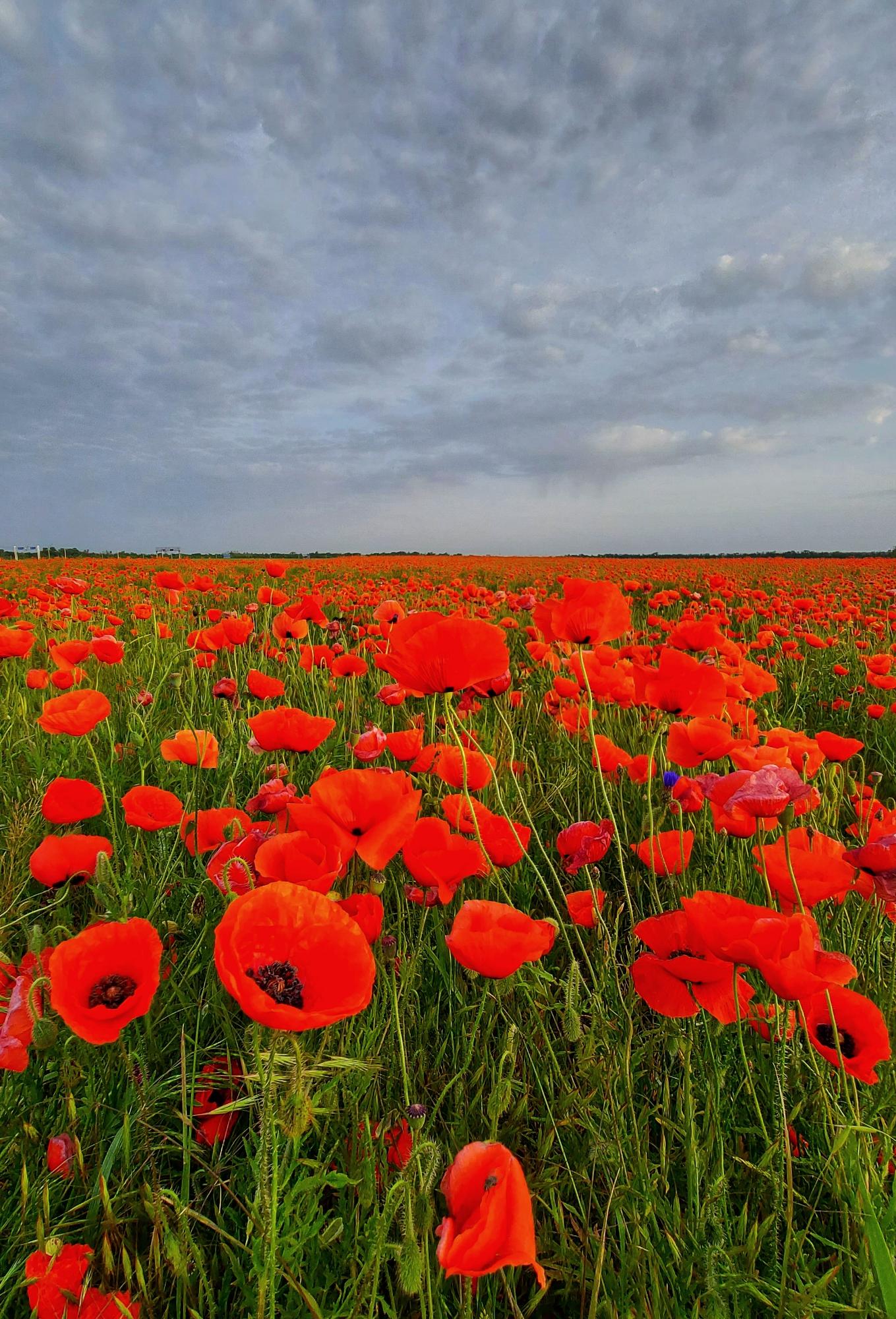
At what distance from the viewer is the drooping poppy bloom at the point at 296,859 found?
3.10ft

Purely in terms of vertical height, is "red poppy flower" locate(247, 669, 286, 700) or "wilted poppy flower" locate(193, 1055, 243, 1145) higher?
"red poppy flower" locate(247, 669, 286, 700)

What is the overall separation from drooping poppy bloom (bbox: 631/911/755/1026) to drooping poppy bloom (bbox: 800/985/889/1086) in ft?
0.33

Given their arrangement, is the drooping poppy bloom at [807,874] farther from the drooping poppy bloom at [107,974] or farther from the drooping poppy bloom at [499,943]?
the drooping poppy bloom at [107,974]

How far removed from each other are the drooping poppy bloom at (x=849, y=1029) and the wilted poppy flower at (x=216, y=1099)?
84 centimetres

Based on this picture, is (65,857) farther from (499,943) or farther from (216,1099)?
(499,943)

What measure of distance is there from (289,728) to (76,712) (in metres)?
0.53

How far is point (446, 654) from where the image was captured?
1188 millimetres

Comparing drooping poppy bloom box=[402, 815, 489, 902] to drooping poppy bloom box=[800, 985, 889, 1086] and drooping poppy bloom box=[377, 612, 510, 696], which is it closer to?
drooping poppy bloom box=[377, 612, 510, 696]

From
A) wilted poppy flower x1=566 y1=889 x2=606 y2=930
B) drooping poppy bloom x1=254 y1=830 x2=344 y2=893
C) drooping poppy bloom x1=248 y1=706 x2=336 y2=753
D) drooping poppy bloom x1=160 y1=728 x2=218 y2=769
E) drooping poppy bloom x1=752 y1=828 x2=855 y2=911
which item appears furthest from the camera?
drooping poppy bloom x1=160 y1=728 x2=218 y2=769

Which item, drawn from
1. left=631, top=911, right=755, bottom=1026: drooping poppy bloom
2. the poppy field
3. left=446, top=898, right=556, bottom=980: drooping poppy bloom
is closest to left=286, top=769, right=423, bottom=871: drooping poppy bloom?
the poppy field

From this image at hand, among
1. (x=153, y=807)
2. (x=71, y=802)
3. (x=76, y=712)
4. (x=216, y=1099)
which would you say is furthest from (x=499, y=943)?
(x=76, y=712)

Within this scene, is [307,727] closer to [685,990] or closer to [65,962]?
[65,962]

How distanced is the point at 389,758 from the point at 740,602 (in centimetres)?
606

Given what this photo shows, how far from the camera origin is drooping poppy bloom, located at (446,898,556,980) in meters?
0.83
